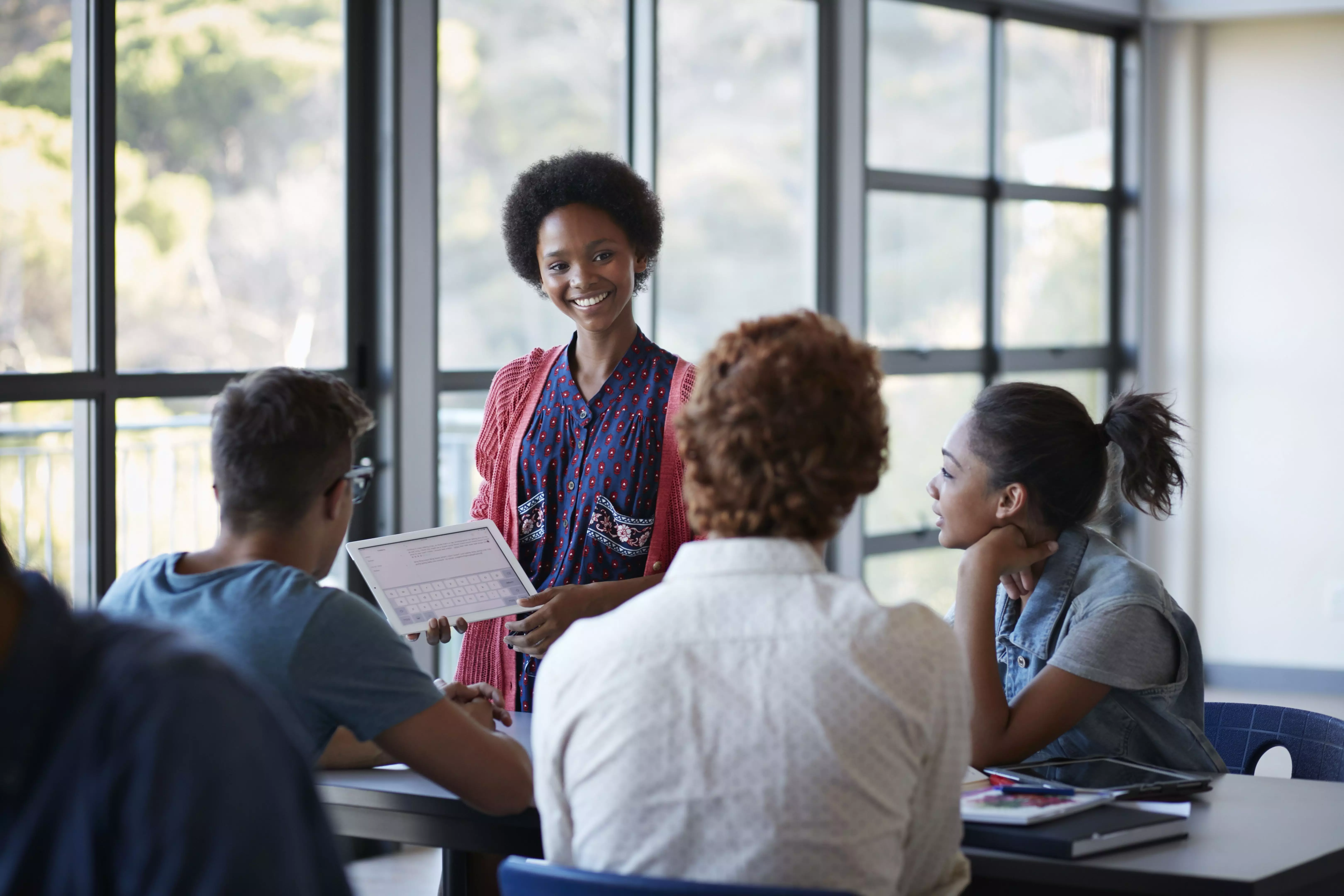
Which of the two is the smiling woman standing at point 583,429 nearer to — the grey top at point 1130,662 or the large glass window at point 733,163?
the grey top at point 1130,662

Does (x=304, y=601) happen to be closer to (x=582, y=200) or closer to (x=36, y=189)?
(x=582, y=200)

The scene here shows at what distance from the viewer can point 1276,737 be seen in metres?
2.07

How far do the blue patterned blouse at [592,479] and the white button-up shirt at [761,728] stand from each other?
0.99 metres

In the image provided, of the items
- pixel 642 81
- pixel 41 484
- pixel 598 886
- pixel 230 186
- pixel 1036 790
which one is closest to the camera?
pixel 598 886

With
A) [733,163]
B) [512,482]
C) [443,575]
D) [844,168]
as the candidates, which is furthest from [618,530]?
[844,168]

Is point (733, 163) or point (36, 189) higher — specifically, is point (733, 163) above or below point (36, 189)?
above

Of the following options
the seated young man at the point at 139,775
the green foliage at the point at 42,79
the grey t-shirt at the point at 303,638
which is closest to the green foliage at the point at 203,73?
the green foliage at the point at 42,79

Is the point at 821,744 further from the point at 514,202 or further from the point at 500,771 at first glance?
the point at 514,202

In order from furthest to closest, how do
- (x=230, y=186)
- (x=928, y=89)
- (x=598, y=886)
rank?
1. (x=928, y=89)
2. (x=230, y=186)
3. (x=598, y=886)

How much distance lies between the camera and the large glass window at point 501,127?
161 inches

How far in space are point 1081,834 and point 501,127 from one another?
10.8 ft

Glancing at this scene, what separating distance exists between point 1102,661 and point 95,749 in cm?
142

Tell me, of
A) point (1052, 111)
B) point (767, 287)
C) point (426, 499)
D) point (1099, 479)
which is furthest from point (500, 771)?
point (1052, 111)

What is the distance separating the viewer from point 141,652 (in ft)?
2.62
